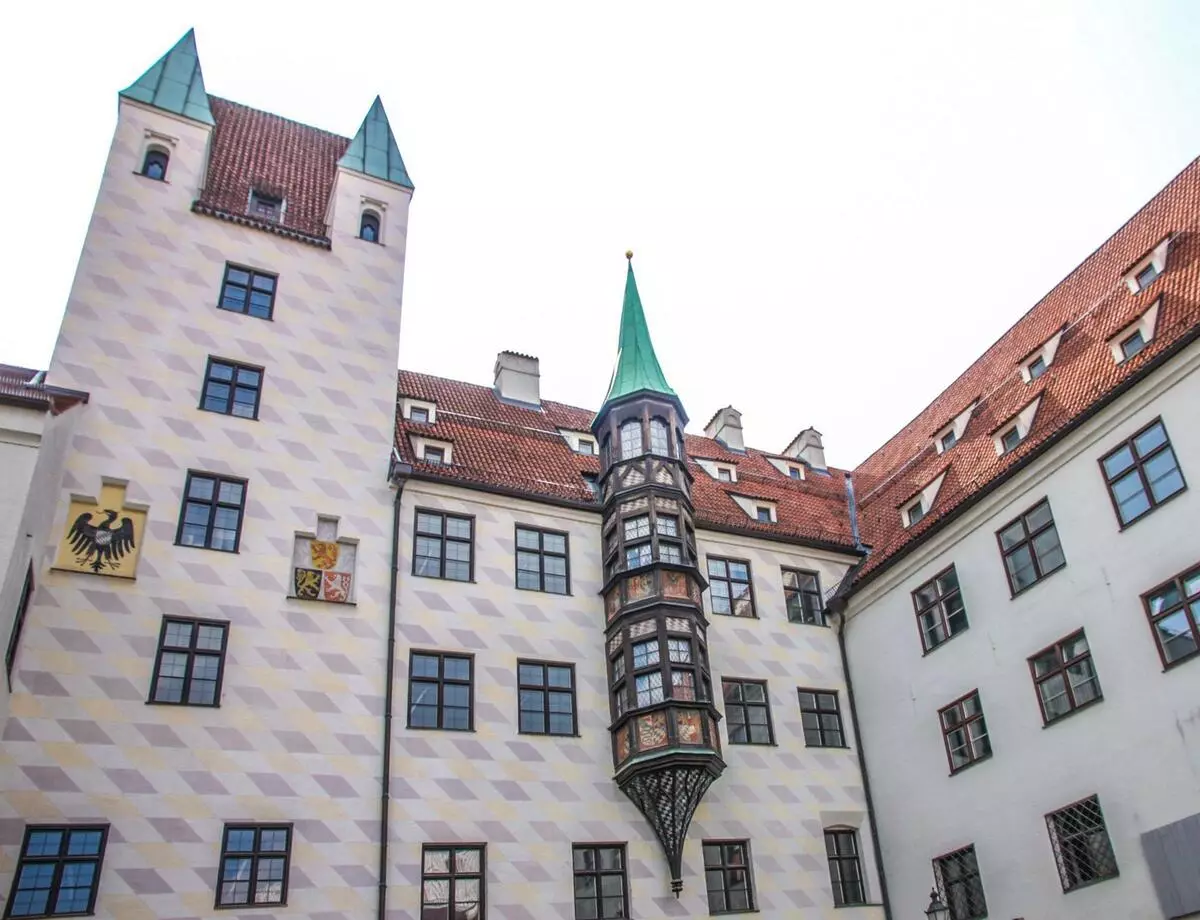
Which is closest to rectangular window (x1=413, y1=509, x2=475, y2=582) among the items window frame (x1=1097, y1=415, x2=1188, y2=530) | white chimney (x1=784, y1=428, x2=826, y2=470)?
window frame (x1=1097, y1=415, x2=1188, y2=530)

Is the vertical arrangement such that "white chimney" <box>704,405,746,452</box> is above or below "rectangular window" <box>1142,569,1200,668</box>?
above

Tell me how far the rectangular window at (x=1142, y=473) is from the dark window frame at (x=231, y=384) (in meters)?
14.3

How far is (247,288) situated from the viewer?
66.5 feet

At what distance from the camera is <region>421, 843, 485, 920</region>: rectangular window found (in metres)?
16.2

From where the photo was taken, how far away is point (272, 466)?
60.8ft

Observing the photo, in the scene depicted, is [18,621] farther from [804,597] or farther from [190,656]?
[804,597]

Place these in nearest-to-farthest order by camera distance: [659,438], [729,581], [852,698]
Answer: [852,698]
[659,438]
[729,581]

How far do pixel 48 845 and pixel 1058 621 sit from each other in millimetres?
15109

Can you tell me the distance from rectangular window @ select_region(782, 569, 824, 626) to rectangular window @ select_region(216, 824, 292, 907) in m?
10.9

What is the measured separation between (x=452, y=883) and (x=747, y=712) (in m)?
6.57

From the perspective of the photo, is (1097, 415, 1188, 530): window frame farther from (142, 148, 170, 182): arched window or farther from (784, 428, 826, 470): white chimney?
(142, 148, 170, 182): arched window

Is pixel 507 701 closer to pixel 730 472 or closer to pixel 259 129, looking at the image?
pixel 730 472

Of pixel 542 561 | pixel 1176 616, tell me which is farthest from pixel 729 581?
pixel 1176 616

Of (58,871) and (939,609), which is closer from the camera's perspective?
(58,871)
